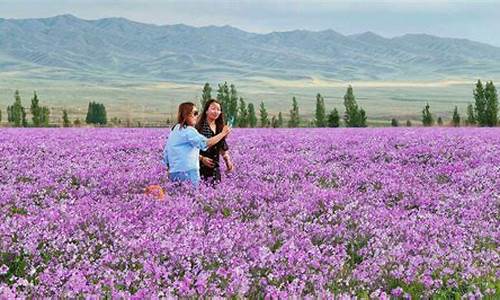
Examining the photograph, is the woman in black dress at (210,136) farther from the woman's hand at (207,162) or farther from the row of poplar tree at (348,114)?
the row of poplar tree at (348,114)

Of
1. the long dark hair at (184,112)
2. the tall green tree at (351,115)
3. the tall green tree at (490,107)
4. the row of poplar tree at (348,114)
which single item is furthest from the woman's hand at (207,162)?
the tall green tree at (351,115)

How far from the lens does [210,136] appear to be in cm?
1200

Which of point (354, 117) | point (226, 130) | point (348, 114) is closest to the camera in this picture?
point (226, 130)

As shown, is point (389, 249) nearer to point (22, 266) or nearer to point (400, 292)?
point (400, 292)

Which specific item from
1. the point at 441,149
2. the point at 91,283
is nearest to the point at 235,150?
the point at 441,149

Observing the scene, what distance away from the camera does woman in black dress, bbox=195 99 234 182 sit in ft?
38.3

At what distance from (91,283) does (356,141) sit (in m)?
15.4

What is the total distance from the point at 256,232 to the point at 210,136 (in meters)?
5.08

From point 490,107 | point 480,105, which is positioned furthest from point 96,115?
point 490,107

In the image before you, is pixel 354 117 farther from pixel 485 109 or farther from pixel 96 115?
pixel 96 115

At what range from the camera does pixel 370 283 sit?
Answer: 215 inches

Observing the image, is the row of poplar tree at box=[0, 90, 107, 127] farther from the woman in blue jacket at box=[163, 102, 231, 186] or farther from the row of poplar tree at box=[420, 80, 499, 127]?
the woman in blue jacket at box=[163, 102, 231, 186]

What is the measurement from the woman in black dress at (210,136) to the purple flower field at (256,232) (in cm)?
38

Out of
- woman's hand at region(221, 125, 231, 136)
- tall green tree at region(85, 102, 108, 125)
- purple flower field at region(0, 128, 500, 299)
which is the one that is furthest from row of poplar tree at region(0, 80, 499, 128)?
woman's hand at region(221, 125, 231, 136)
